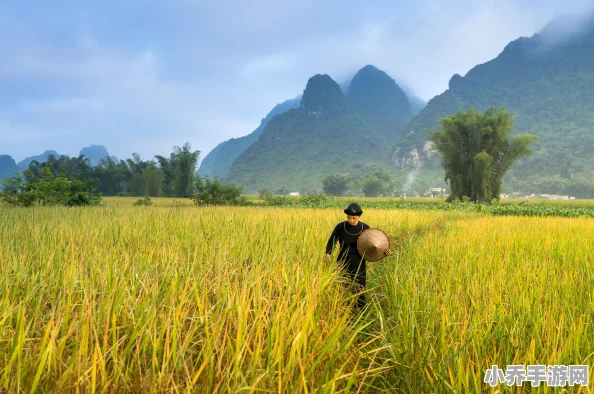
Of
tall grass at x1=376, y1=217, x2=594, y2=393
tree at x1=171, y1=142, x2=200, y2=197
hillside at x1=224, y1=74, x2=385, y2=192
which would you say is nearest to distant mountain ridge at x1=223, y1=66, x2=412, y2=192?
hillside at x1=224, y1=74, x2=385, y2=192

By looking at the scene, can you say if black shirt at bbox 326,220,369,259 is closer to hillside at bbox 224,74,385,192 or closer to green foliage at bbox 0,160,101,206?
green foliage at bbox 0,160,101,206

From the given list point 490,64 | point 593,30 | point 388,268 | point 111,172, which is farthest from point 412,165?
point 388,268

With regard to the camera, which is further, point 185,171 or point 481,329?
point 185,171

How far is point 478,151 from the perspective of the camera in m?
36.9

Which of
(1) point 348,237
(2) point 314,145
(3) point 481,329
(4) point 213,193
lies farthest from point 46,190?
(2) point 314,145

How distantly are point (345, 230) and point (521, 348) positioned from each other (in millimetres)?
2044

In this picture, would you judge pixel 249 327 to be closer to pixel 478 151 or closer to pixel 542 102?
pixel 478 151

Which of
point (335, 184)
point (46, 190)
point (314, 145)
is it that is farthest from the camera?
point (314, 145)

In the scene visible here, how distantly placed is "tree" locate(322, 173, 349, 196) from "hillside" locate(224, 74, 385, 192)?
20.0 metres

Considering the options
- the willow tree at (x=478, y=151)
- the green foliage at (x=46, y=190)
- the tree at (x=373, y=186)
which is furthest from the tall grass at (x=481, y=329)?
the tree at (x=373, y=186)

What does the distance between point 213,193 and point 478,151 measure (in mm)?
29497

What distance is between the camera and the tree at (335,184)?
98375mm

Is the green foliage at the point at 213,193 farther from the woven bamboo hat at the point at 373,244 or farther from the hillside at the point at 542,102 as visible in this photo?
the hillside at the point at 542,102

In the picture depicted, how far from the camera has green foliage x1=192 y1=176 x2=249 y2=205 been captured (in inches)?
941
